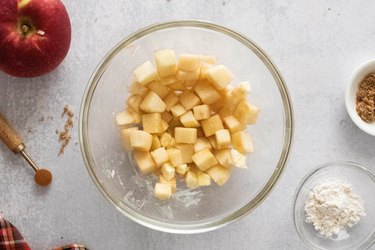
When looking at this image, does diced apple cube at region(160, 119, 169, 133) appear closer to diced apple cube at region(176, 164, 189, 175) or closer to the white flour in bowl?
diced apple cube at region(176, 164, 189, 175)

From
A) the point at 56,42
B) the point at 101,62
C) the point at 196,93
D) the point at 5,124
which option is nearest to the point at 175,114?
the point at 196,93

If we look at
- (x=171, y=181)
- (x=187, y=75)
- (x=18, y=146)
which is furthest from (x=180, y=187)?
(x=18, y=146)

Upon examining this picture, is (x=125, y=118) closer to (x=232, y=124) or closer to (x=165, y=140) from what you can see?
(x=165, y=140)

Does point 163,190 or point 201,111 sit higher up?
point 201,111

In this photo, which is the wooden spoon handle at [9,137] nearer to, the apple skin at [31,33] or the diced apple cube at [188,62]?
the apple skin at [31,33]

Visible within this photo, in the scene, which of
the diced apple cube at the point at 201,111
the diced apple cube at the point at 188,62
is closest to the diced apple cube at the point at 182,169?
the diced apple cube at the point at 201,111

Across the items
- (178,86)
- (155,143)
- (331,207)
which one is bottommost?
(331,207)
